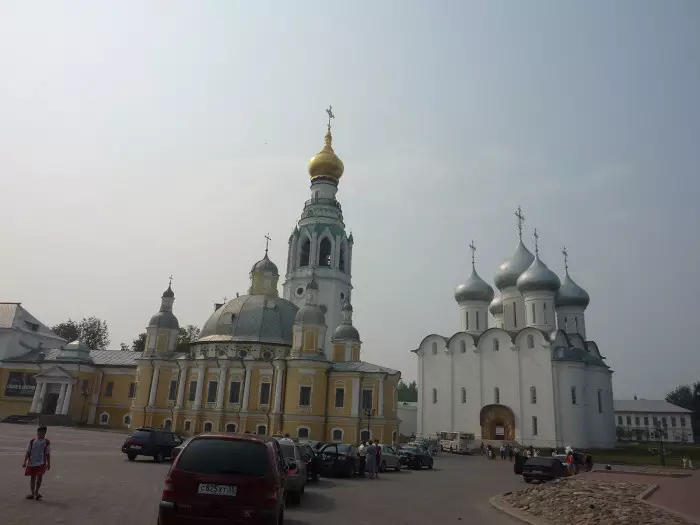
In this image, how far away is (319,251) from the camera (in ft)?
180

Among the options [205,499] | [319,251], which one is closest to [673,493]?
[205,499]

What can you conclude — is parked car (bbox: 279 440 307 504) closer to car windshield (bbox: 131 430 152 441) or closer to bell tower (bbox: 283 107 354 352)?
car windshield (bbox: 131 430 152 441)

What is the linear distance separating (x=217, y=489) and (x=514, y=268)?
4864cm

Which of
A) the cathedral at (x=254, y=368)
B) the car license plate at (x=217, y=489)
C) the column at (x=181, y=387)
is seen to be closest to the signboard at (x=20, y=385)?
the cathedral at (x=254, y=368)

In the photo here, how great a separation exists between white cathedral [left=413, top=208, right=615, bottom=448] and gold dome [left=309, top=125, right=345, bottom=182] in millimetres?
18799

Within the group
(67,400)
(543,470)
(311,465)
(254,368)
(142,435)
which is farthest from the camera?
(67,400)

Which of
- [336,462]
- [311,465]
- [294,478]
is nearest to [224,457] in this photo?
[294,478]

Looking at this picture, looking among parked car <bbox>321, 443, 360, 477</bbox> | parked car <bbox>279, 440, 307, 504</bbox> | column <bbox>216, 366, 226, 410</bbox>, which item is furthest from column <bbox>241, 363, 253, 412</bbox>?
parked car <bbox>279, 440, 307, 504</bbox>

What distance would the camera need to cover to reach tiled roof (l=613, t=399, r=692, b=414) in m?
89.2

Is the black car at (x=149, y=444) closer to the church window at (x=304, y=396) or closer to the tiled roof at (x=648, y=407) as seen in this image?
the church window at (x=304, y=396)

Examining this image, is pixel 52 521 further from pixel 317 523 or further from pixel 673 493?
pixel 673 493

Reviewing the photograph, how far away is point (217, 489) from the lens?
21.8ft

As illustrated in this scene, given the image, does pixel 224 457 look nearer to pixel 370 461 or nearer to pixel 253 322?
pixel 370 461

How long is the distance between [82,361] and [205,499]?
50183 mm
